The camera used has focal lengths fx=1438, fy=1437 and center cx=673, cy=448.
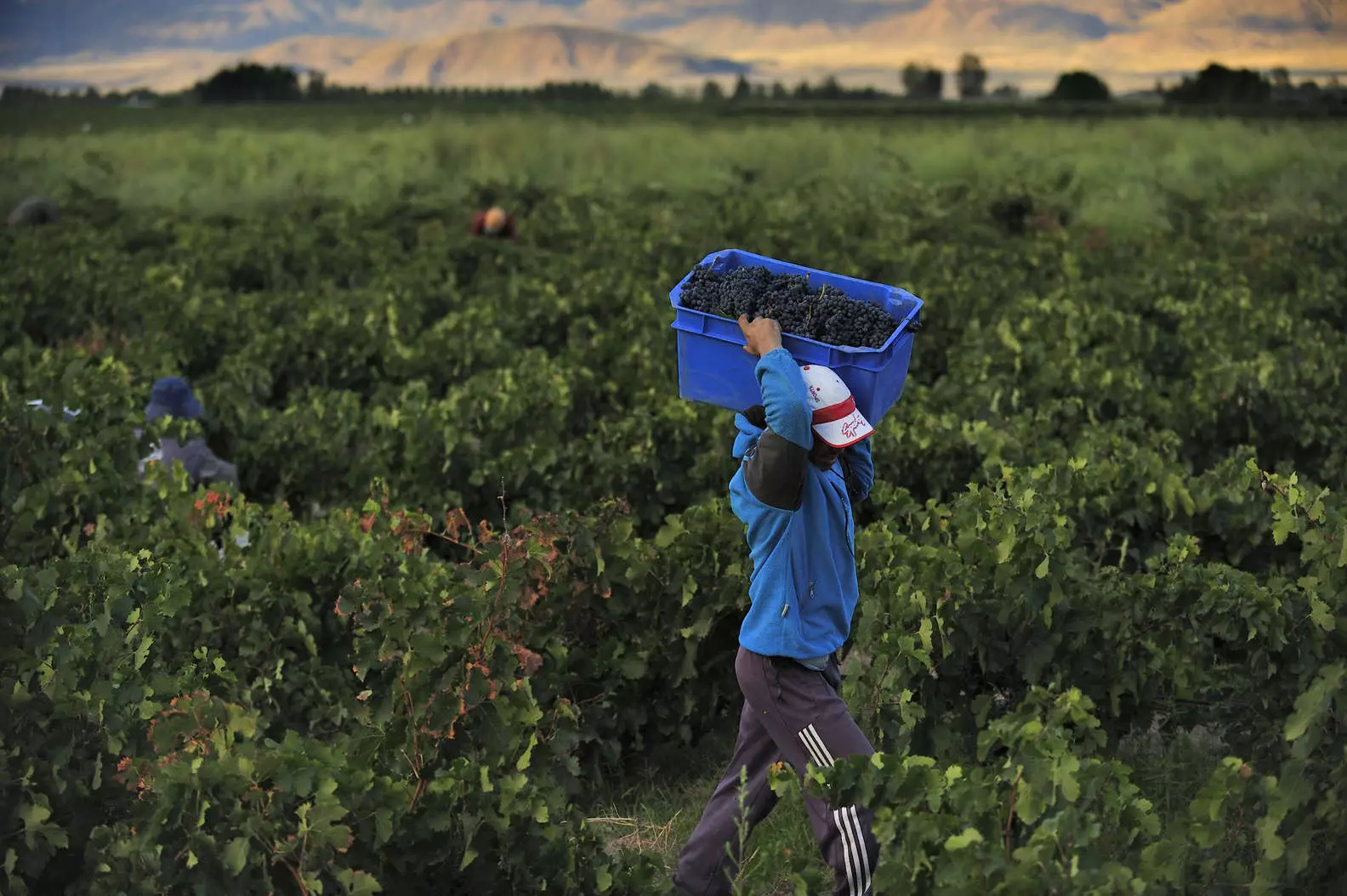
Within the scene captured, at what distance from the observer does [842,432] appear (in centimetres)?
403

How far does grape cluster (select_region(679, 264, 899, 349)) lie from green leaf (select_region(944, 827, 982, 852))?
1.37 meters

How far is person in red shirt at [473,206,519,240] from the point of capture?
61.4 feet

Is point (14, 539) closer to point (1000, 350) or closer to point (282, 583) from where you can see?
point (282, 583)

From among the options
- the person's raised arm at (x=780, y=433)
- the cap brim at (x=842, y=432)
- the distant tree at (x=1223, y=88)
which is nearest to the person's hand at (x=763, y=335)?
the person's raised arm at (x=780, y=433)

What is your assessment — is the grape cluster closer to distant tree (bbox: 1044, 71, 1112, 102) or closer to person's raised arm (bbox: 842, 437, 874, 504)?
person's raised arm (bbox: 842, 437, 874, 504)

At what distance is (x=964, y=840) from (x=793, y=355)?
144cm

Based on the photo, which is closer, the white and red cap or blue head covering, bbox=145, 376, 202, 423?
the white and red cap

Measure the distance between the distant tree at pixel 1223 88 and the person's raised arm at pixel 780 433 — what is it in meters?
46.4

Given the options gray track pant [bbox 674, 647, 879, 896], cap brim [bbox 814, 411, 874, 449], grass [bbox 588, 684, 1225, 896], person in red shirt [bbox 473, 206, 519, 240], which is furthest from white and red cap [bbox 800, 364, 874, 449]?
person in red shirt [bbox 473, 206, 519, 240]

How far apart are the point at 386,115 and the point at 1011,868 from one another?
59.6 metres

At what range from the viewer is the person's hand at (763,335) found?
→ 4043 mm

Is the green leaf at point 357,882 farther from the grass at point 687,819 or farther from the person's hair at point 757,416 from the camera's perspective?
the person's hair at point 757,416

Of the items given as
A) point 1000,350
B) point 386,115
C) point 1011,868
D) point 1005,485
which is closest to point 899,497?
point 1005,485

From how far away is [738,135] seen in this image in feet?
130
